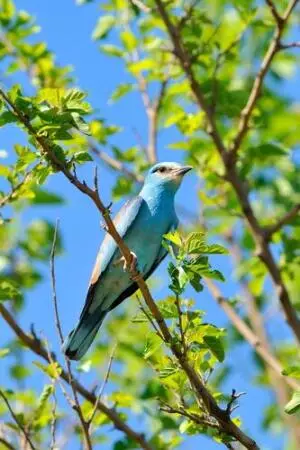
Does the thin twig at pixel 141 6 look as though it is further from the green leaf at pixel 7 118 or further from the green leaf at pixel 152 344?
the green leaf at pixel 152 344

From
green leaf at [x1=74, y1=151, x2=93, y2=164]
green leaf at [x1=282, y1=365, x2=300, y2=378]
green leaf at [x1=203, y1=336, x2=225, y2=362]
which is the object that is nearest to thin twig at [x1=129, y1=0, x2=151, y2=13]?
green leaf at [x1=74, y1=151, x2=93, y2=164]

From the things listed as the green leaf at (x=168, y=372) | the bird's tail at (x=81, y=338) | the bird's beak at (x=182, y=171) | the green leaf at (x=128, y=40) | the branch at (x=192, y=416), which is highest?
the green leaf at (x=128, y=40)

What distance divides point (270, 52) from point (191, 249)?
97.3 inches

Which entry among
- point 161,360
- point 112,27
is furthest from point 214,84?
point 161,360

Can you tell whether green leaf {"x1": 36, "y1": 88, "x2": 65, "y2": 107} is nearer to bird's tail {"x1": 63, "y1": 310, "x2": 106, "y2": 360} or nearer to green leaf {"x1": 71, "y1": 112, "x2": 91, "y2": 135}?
green leaf {"x1": 71, "y1": 112, "x2": 91, "y2": 135}

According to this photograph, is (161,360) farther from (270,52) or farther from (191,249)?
(270,52)

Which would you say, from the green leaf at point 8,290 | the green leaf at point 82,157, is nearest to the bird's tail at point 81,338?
the green leaf at point 8,290

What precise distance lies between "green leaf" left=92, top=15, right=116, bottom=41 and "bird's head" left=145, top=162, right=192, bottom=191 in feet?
3.41

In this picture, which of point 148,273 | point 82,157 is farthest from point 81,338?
point 82,157

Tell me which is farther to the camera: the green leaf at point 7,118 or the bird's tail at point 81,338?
the bird's tail at point 81,338

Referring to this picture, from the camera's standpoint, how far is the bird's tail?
579cm

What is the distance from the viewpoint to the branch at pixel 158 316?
4016 millimetres

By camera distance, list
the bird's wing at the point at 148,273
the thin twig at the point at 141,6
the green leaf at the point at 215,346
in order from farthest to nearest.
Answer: the thin twig at the point at 141,6 → the bird's wing at the point at 148,273 → the green leaf at the point at 215,346

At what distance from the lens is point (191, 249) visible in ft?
13.3
